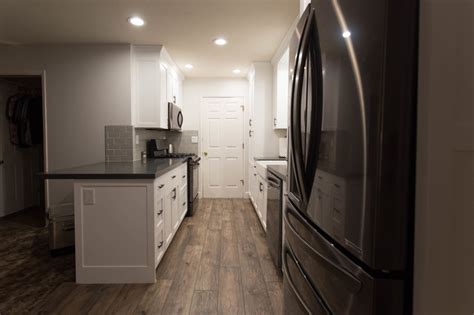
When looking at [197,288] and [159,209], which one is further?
[159,209]

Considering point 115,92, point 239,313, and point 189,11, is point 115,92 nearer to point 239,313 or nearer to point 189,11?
point 189,11

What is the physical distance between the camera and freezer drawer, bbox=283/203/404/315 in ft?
2.05

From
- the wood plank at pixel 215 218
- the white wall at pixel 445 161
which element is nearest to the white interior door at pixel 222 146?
the wood plank at pixel 215 218

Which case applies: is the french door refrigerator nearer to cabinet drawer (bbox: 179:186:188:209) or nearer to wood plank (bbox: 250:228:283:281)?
wood plank (bbox: 250:228:283:281)

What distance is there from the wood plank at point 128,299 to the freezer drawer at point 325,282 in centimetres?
128

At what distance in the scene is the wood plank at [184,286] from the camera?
1.95 m

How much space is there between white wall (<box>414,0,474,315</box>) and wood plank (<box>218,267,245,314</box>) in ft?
5.22

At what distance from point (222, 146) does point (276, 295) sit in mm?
3701

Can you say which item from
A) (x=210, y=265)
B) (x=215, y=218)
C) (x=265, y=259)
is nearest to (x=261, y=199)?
(x=265, y=259)

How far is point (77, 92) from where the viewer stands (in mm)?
3576

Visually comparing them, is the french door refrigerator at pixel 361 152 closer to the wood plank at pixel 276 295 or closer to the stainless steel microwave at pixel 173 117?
the wood plank at pixel 276 295

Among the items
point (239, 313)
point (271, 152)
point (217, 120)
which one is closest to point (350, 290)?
point (239, 313)

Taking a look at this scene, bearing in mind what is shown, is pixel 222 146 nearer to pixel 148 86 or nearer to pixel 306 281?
pixel 148 86

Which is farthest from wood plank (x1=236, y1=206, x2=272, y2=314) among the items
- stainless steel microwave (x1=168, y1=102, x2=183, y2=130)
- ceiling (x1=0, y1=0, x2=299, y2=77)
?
ceiling (x1=0, y1=0, x2=299, y2=77)
